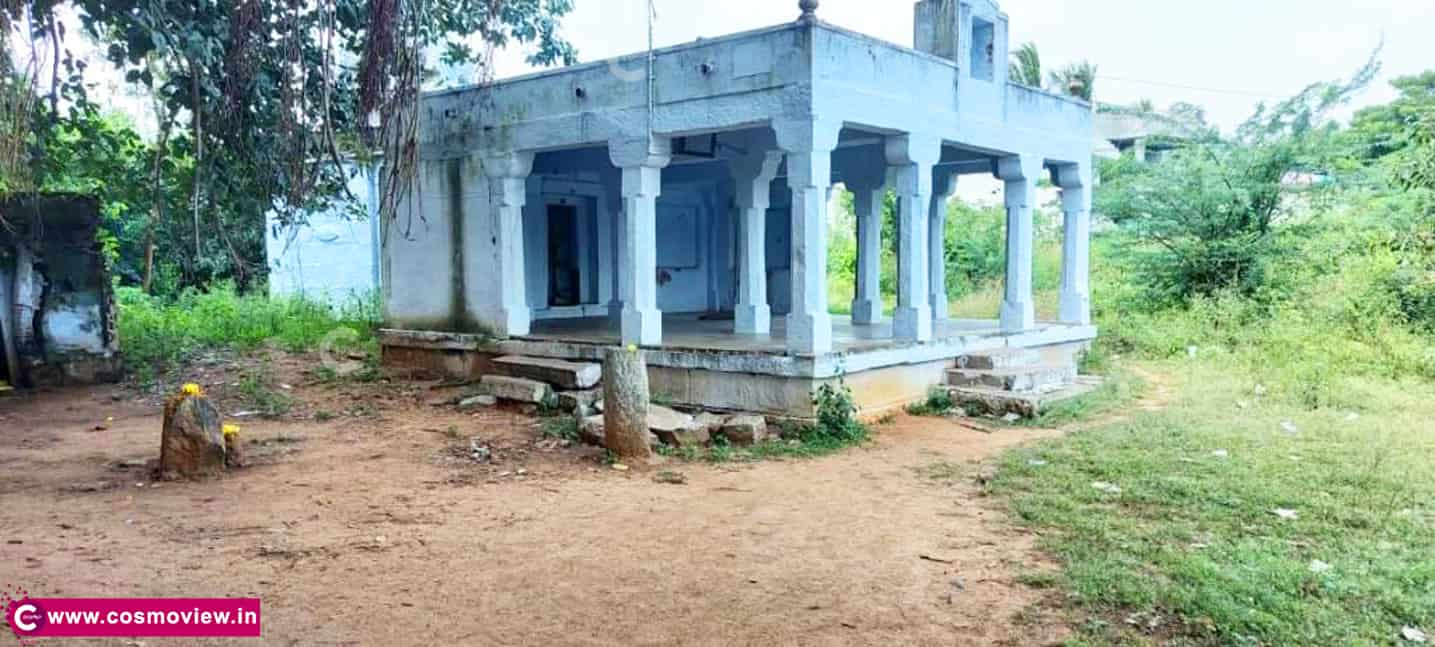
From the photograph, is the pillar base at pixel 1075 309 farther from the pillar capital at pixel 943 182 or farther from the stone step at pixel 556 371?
the stone step at pixel 556 371

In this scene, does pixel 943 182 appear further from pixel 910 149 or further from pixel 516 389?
pixel 516 389

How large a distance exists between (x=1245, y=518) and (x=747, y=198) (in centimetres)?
693

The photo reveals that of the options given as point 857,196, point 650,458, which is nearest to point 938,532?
point 650,458

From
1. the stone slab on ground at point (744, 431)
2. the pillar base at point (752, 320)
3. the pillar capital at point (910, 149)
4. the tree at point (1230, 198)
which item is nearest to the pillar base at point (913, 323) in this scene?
the pillar capital at point (910, 149)

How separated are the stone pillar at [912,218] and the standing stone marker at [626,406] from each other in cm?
359

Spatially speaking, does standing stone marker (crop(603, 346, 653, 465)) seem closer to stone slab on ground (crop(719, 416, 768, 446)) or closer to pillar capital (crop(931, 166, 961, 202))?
stone slab on ground (crop(719, 416, 768, 446))

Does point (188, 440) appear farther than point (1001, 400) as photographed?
No

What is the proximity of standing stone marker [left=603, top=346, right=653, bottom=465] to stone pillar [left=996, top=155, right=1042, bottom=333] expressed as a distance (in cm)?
580

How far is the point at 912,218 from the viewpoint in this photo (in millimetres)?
9734

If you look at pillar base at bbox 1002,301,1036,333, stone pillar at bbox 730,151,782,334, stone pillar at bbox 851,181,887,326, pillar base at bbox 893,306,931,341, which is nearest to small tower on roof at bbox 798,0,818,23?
stone pillar at bbox 730,151,782,334

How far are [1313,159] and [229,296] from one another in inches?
788

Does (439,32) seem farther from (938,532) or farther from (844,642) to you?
(844,642)

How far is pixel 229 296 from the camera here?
1908 cm

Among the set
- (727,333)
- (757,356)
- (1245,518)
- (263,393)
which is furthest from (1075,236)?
(263,393)
